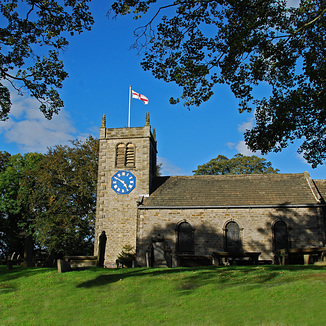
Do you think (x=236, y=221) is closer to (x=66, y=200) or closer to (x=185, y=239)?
(x=185, y=239)

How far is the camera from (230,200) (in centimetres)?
2656

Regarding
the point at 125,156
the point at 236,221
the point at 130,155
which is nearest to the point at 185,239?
the point at 236,221

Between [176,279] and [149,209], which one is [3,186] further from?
[176,279]

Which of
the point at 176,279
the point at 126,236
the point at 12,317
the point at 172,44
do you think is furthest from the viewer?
the point at 126,236

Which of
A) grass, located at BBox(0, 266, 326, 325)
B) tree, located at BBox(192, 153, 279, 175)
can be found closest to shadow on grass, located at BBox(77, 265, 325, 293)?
grass, located at BBox(0, 266, 326, 325)

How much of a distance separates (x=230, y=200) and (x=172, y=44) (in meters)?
16.1

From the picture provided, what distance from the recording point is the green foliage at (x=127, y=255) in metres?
25.6

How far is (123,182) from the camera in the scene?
29172 millimetres

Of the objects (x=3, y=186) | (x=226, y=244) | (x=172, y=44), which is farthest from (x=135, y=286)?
(x=3, y=186)

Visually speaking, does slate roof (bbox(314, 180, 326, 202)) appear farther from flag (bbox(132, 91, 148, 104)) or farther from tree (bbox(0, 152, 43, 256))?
tree (bbox(0, 152, 43, 256))

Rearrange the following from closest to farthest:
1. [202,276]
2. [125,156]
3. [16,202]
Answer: [202,276] < [125,156] < [16,202]

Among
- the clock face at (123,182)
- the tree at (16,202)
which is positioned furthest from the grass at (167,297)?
the tree at (16,202)

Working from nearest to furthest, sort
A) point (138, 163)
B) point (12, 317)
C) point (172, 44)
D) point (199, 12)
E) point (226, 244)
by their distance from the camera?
point (12, 317)
point (199, 12)
point (172, 44)
point (226, 244)
point (138, 163)

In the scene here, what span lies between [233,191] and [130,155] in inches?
342
